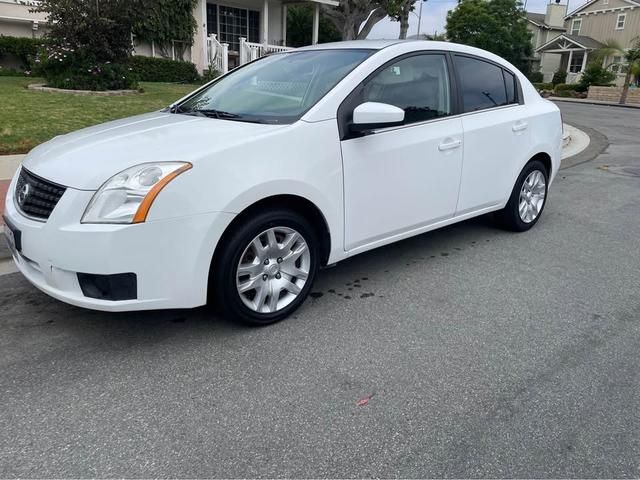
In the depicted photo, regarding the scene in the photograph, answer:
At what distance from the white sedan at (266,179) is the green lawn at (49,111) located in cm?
471

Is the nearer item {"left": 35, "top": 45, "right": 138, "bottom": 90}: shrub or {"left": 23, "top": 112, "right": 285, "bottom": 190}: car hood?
{"left": 23, "top": 112, "right": 285, "bottom": 190}: car hood

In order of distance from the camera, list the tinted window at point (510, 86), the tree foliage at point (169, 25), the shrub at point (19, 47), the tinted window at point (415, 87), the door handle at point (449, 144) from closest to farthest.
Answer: the tinted window at point (415, 87), the door handle at point (449, 144), the tinted window at point (510, 86), the shrub at point (19, 47), the tree foliage at point (169, 25)

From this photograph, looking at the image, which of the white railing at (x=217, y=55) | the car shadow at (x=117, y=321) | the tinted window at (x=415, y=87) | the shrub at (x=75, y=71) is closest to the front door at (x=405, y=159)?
the tinted window at (x=415, y=87)

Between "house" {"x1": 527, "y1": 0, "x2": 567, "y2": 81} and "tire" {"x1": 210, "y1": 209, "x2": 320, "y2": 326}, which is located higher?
"house" {"x1": 527, "y1": 0, "x2": 567, "y2": 81}

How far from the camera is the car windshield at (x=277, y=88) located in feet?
11.3

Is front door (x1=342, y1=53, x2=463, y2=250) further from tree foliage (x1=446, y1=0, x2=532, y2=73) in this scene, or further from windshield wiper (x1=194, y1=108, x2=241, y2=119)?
tree foliage (x1=446, y1=0, x2=532, y2=73)

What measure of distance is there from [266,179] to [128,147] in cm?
80

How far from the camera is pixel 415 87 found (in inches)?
154

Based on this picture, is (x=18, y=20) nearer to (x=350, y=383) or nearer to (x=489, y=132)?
(x=489, y=132)

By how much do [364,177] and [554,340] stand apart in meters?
1.56

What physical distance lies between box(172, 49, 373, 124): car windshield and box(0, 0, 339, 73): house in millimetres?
14908

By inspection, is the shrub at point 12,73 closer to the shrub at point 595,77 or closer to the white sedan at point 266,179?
the white sedan at point 266,179

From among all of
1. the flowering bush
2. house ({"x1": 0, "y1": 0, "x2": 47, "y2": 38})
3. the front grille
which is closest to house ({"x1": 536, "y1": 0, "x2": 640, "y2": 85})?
house ({"x1": 0, "y1": 0, "x2": 47, "y2": 38})

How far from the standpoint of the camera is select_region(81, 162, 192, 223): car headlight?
8.68 ft
